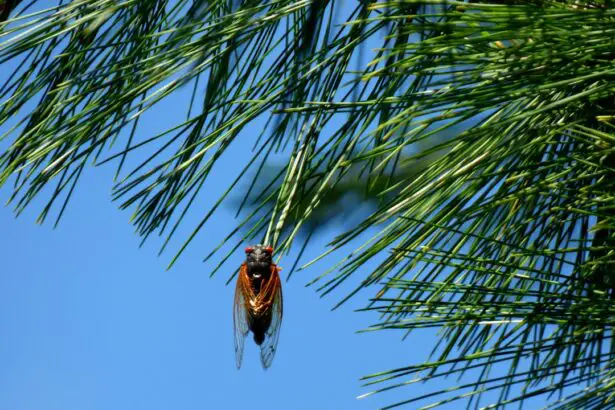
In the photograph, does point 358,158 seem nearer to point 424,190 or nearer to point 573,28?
point 424,190

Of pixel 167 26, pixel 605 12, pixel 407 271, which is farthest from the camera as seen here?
pixel 167 26

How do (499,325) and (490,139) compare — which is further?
(499,325)

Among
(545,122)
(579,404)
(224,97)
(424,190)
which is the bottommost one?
(579,404)

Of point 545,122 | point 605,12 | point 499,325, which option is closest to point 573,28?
point 605,12

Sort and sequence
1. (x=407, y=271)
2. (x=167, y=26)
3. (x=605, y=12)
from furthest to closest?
1. (x=167, y=26)
2. (x=407, y=271)
3. (x=605, y=12)

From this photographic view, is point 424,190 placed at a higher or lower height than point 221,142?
lower

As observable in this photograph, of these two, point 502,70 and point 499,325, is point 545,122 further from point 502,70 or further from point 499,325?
point 499,325
